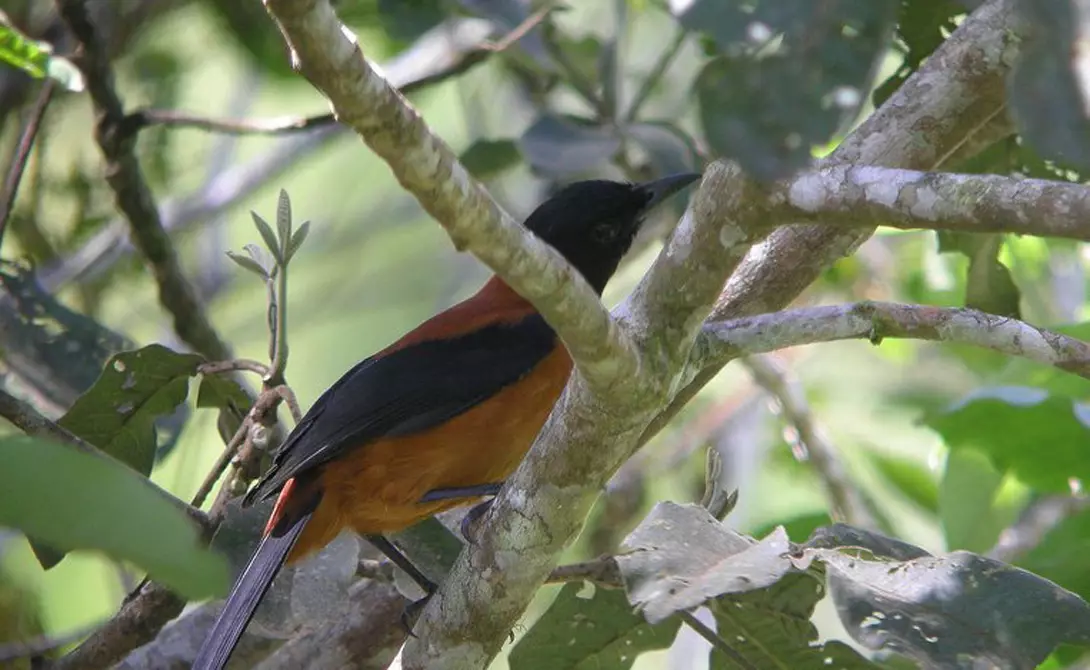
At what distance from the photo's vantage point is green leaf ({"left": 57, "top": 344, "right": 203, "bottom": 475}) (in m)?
3.58

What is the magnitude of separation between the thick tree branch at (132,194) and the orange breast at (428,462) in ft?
2.99

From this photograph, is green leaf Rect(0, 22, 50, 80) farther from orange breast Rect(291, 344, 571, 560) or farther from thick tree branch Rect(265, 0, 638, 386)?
thick tree branch Rect(265, 0, 638, 386)

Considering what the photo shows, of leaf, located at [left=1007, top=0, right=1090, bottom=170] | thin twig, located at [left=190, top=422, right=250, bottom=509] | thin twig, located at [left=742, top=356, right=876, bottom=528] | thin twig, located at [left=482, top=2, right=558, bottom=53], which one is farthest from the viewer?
thin twig, located at [left=742, top=356, right=876, bottom=528]

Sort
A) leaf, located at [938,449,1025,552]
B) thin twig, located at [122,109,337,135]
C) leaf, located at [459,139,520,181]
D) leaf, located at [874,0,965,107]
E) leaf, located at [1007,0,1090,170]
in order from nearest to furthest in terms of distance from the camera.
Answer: leaf, located at [1007,0,1090,170], leaf, located at [874,0,965,107], leaf, located at [938,449,1025,552], thin twig, located at [122,109,337,135], leaf, located at [459,139,520,181]

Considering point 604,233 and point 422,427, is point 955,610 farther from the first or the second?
point 604,233

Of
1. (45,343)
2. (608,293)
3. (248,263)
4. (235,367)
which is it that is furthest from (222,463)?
(608,293)

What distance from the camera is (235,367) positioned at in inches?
141

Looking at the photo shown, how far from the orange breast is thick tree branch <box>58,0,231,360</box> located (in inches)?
35.9

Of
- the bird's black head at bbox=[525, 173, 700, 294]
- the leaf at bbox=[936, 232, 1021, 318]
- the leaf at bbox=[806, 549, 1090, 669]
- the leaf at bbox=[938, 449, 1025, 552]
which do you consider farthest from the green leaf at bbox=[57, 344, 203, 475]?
the leaf at bbox=[938, 449, 1025, 552]

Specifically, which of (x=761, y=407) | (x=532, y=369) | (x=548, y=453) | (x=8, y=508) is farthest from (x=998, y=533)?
(x=8, y=508)

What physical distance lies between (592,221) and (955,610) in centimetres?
264

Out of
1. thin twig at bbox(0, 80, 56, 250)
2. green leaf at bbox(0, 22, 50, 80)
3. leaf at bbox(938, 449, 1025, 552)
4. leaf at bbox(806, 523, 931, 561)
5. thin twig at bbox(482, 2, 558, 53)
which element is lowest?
leaf at bbox(938, 449, 1025, 552)

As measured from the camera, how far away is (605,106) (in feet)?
16.3

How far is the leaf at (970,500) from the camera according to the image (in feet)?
13.5
